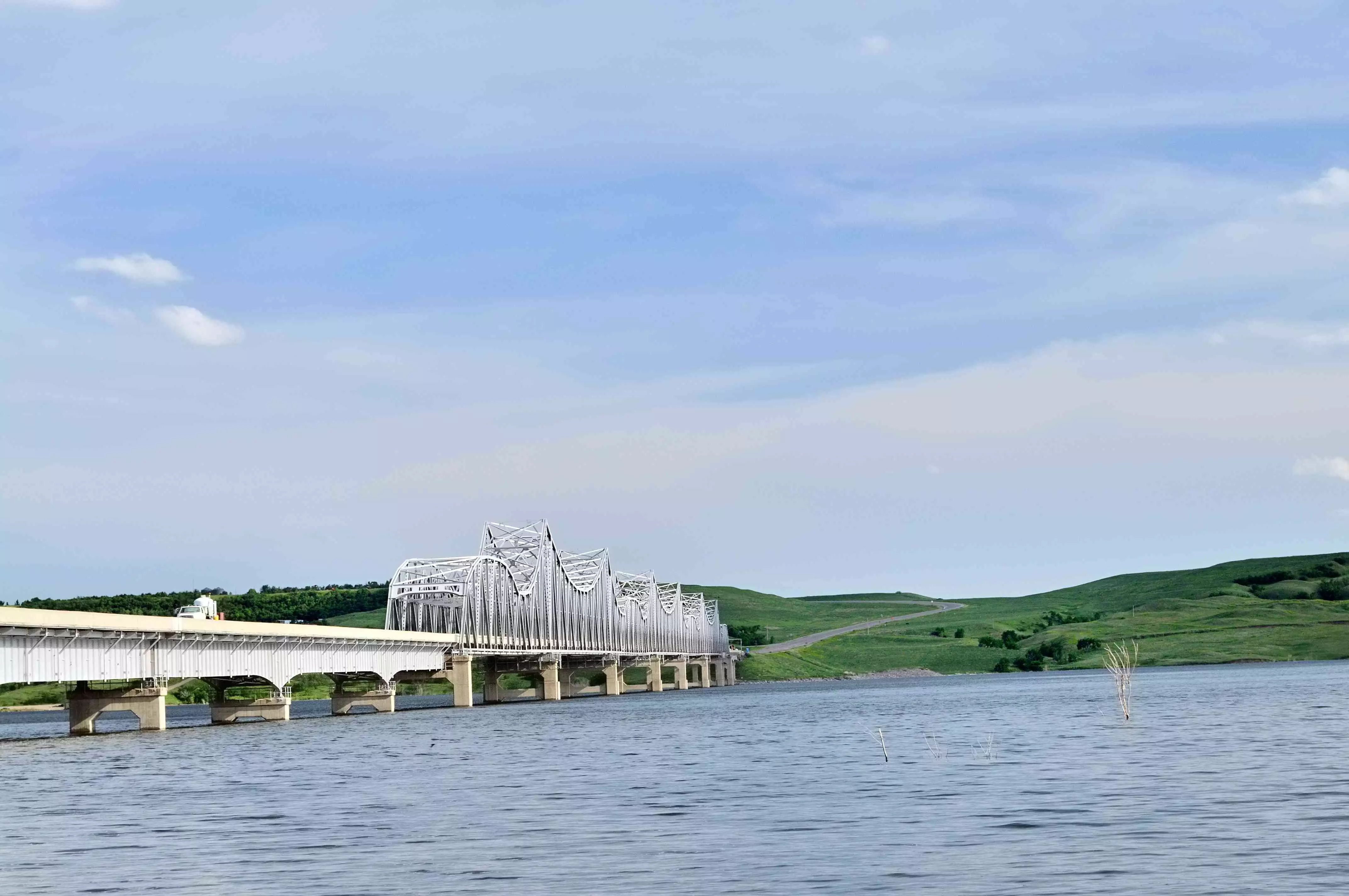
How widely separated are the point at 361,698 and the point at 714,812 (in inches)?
4038

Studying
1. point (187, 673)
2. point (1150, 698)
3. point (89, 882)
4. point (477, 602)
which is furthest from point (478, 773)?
point (477, 602)

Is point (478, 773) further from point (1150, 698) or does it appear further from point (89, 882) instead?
point (1150, 698)

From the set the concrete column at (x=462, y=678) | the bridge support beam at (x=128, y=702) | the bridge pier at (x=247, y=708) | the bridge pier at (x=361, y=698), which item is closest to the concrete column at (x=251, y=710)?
the bridge pier at (x=247, y=708)

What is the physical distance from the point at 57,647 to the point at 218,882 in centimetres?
5630

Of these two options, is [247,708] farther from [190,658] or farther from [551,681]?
[551,681]

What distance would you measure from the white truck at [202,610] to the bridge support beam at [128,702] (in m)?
14.4

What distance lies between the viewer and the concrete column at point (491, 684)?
18341cm

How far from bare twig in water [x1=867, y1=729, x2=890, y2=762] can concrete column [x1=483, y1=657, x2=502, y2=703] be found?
4051 inches

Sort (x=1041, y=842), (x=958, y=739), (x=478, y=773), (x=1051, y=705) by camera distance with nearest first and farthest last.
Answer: (x=1041, y=842)
(x=478, y=773)
(x=958, y=739)
(x=1051, y=705)

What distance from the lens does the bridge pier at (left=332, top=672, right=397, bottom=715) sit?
13862 centimetres

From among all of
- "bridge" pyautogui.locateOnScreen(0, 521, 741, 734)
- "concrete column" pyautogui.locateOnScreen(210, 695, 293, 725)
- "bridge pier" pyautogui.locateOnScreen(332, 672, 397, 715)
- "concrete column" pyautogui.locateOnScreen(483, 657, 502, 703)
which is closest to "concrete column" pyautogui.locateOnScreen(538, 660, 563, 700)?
"bridge" pyautogui.locateOnScreen(0, 521, 741, 734)

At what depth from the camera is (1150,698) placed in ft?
385

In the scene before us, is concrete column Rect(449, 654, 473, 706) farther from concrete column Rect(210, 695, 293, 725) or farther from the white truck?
concrete column Rect(210, 695, 293, 725)

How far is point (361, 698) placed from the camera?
139m
